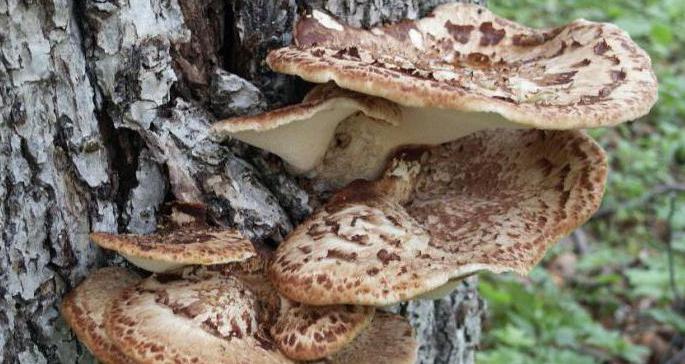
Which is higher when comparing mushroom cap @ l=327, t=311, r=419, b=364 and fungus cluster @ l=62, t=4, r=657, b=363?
fungus cluster @ l=62, t=4, r=657, b=363

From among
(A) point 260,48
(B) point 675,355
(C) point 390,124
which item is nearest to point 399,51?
(C) point 390,124

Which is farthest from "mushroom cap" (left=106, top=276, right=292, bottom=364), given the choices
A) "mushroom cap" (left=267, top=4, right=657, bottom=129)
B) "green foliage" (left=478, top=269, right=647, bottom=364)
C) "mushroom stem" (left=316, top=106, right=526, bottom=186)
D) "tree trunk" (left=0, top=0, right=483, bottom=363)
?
"green foliage" (left=478, top=269, right=647, bottom=364)

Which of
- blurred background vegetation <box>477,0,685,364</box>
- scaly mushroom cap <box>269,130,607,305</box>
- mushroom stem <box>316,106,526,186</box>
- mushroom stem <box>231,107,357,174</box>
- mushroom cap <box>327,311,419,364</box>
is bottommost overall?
blurred background vegetation <box>477,0,685,364</box>

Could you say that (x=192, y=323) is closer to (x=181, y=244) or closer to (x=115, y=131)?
(x=181, y=244)

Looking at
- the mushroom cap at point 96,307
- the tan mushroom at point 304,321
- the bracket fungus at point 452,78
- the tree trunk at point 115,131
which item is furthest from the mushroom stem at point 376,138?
the mushroom cap at point 96,307

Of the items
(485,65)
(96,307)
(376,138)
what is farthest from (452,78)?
(96,307)

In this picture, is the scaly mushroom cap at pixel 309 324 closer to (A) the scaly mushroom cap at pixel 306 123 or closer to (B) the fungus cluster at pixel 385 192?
(B) the fungus cluster at pixel 385 192

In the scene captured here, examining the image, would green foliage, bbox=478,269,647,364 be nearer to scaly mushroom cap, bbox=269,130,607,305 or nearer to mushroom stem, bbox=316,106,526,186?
scaly mushroom cap, bbox=269,130,607,305
